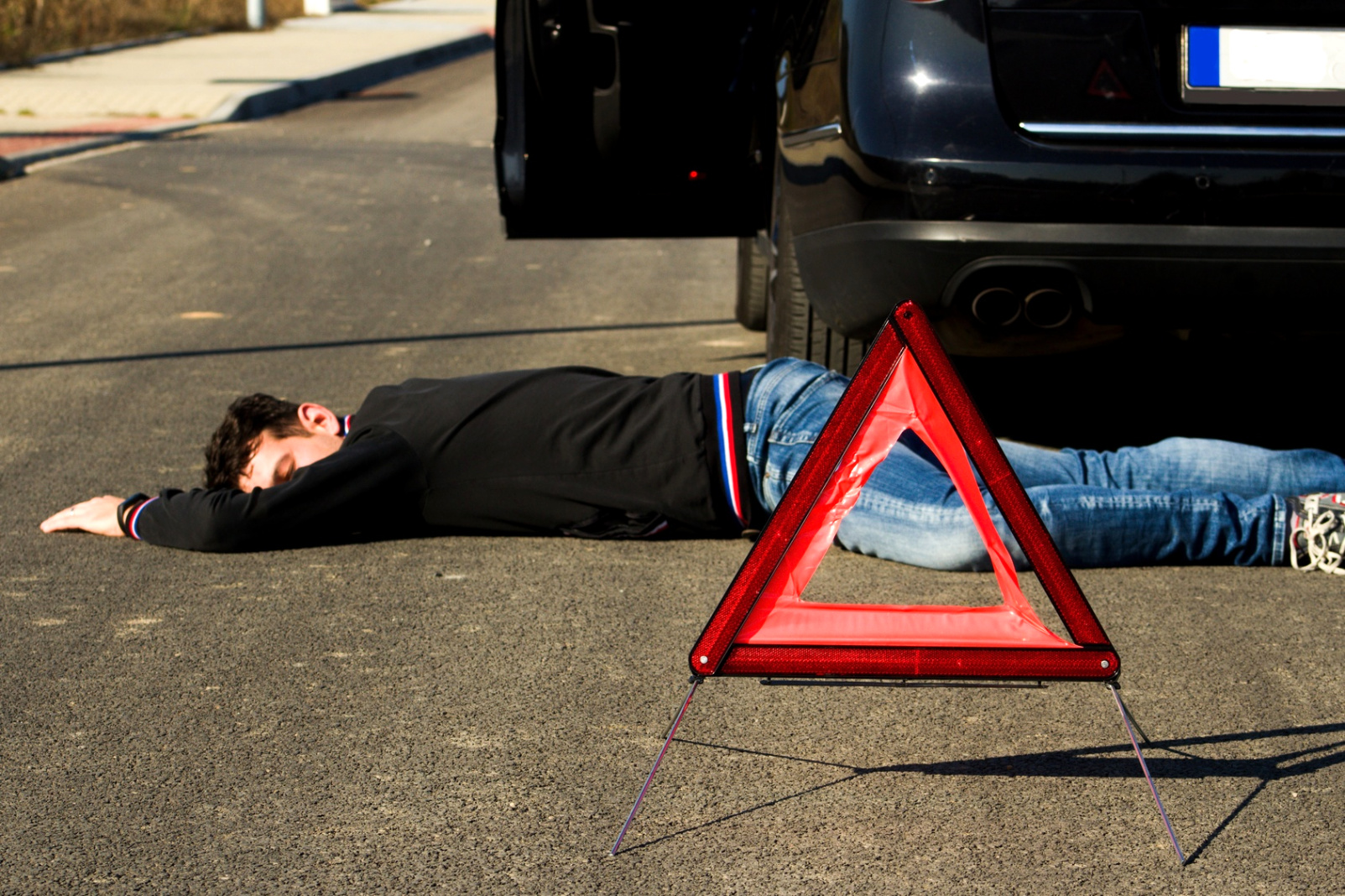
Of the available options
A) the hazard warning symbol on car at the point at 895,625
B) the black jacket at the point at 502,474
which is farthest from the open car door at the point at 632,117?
the hazard warning symbol on car at the point at 895,625

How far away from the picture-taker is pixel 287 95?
17875 mm

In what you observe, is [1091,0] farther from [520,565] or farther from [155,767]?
[155,767]

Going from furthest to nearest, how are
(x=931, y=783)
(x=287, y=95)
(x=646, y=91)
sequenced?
(x=287, y=95)
(x=646, y=91)
(x=931, y=783)

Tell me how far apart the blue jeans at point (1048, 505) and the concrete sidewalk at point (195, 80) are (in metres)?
9.32

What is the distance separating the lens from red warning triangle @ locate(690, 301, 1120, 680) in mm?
2396

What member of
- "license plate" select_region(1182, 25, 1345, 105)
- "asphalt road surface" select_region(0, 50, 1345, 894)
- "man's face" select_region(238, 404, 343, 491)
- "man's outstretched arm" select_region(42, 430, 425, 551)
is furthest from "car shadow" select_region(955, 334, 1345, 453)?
"man's face" select_region(238, 404, 343, 491)

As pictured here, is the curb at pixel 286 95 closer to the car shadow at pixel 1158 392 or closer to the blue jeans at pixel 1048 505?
the car shadow at pixel 1158 392

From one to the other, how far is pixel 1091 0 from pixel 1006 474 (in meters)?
1.57

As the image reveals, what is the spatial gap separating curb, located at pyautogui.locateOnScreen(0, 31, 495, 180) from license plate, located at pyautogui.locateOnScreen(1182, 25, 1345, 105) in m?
8.24

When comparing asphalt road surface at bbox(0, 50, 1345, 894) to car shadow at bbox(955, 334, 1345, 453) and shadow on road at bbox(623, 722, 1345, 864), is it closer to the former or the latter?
shadow on road at bbox(623, 722, 1345, 864)

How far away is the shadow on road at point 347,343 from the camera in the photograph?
19.5ft

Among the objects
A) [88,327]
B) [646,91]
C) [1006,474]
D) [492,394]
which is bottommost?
[88,327]

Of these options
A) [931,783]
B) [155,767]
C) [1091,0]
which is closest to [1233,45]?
[1091,0]

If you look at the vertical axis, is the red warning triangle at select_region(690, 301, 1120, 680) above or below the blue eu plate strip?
below
